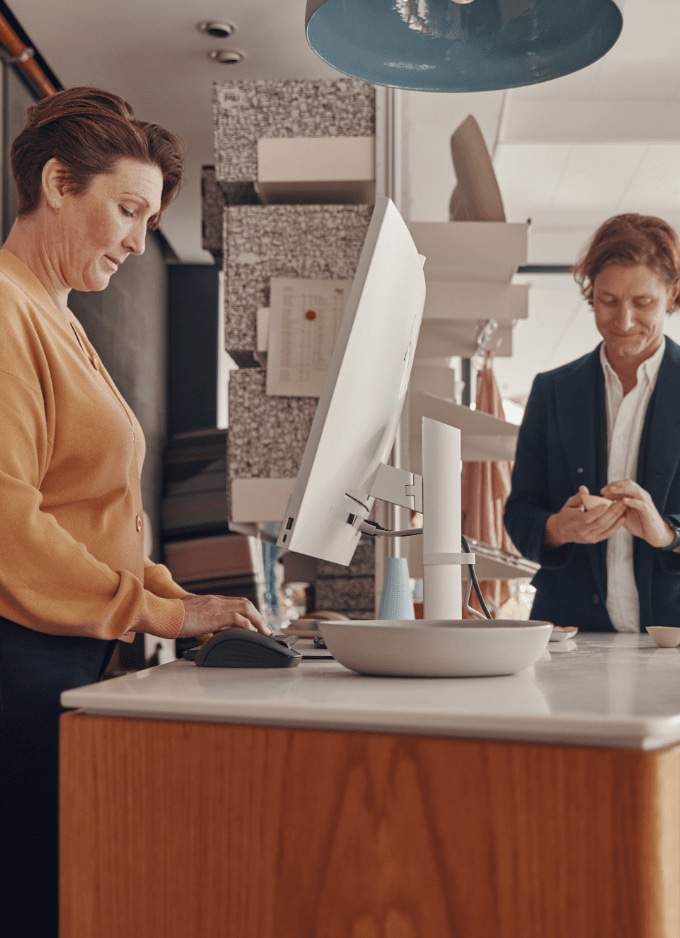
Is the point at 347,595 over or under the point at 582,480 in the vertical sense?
under

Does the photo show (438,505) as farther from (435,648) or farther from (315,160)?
(315,160)

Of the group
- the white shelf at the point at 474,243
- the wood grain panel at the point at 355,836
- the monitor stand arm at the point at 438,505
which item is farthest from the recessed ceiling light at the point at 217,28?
the wood grain panel at the point at 355,836

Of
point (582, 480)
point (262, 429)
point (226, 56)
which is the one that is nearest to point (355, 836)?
point (582, 480)

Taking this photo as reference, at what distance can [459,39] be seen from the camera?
1364mm

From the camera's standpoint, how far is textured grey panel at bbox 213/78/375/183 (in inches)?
107

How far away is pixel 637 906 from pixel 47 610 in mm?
684

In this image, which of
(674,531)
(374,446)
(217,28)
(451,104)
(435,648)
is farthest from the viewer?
(451,104)

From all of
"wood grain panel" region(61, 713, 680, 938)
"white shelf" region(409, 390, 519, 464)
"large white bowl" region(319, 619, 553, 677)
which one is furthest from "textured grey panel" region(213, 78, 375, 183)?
"wood grain panel" region(61, 713, 680, 938)

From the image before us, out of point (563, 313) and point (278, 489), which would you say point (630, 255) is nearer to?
point (278, 489)

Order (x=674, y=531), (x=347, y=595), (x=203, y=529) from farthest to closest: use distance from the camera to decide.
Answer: (x=203, y=529), (x=347, y=595), (x=674, y=531)

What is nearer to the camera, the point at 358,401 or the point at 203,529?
the point at 358,401

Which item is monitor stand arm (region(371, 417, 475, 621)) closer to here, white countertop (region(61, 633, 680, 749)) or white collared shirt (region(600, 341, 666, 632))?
white countertop (region(61, 633, 680, 749))

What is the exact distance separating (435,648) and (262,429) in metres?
1.92

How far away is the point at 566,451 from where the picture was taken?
1.87 metres
